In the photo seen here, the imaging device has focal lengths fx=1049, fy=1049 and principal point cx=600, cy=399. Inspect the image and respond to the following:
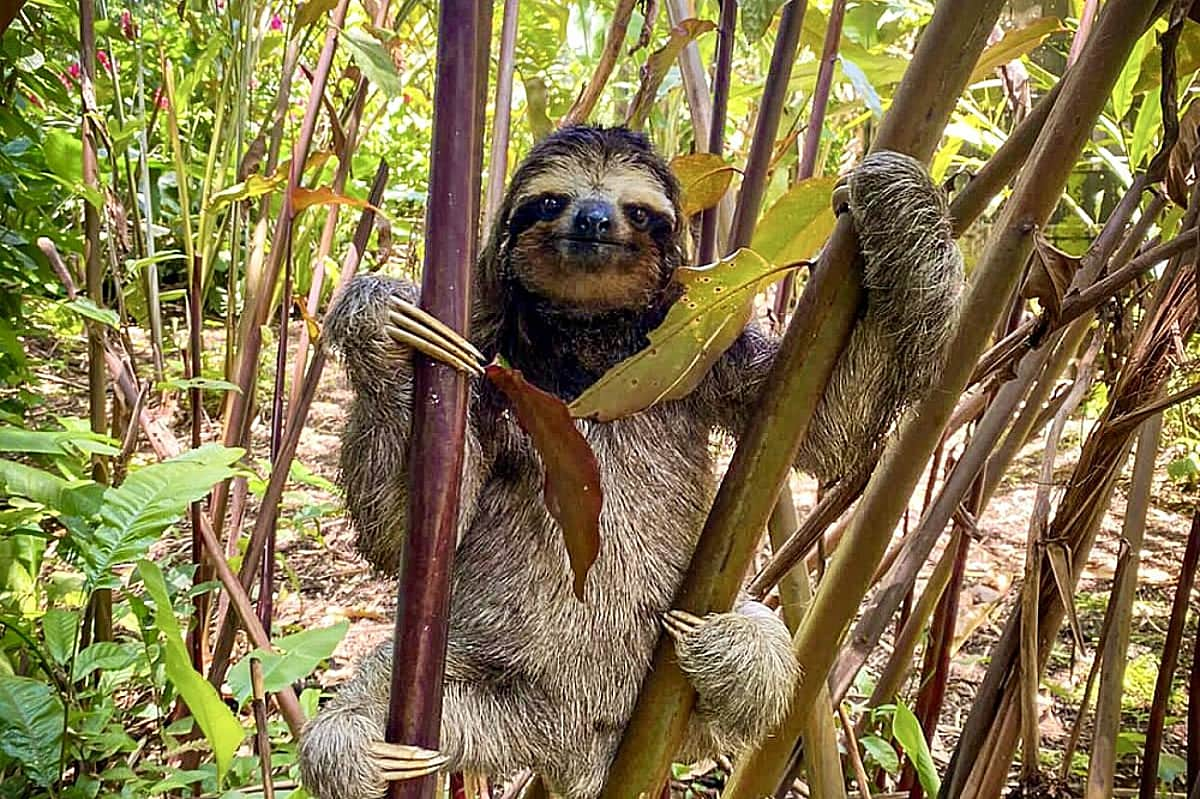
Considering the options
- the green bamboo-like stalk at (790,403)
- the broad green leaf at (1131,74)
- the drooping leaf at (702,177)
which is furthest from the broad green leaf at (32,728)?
the broad green leaf at (1131,74)

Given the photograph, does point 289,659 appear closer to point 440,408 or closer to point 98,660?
point 98,660

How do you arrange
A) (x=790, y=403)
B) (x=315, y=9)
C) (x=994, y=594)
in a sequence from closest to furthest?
(x=790, y=403) < (x=315, y=9) < (x=994, y=594)

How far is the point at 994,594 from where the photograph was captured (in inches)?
169

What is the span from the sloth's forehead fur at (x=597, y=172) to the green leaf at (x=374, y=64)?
0.31 m

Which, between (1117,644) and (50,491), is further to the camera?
(1117,644)

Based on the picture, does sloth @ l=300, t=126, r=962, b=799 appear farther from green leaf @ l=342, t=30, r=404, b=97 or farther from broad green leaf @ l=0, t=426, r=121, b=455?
broad green leaf @ l=0, t=426, r=121, b=455

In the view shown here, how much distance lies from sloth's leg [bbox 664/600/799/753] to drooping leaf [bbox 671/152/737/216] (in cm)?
77

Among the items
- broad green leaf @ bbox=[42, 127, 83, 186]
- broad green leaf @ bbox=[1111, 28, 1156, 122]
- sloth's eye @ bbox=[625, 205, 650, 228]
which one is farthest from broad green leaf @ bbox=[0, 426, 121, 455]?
broad green leaf @ bbox=[1111, 28, 1156, 122]

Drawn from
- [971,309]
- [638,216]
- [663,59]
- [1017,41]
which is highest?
[1017,41]

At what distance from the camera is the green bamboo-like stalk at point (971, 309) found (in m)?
1.16

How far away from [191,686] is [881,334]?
3.69ft

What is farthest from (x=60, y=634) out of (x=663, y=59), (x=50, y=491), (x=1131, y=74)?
(x=1131, y=74)

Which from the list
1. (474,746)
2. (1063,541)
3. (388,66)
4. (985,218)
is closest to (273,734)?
(474,746)

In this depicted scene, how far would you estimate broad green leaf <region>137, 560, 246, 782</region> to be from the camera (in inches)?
53.7
